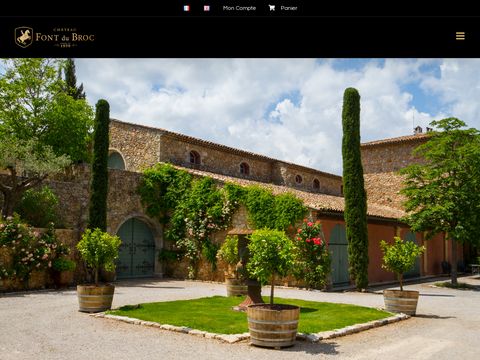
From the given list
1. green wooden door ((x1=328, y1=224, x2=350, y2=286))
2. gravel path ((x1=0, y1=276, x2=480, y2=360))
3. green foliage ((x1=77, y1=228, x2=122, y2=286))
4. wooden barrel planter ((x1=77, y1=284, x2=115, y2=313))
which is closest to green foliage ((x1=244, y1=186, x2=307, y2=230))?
green wooden door ((x1=328, y1=224, x2=350, y2=286))

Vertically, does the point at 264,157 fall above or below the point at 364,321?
above

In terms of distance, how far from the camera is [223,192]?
66.3ft

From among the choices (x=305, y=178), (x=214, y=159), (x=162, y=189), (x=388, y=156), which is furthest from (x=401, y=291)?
(x=388, y=156)

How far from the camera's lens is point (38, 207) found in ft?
60.6

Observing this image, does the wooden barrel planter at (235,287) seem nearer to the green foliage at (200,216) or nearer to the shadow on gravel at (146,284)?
the shadow on gravel at (146,284)

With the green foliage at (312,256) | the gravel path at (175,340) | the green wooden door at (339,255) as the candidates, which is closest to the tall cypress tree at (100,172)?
the gravel path at (175,340)

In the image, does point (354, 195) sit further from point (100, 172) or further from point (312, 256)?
point (100, 172)

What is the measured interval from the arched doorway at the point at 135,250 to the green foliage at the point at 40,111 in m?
6.71

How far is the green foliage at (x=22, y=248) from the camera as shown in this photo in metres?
15.0

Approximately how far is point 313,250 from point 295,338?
9122mm
